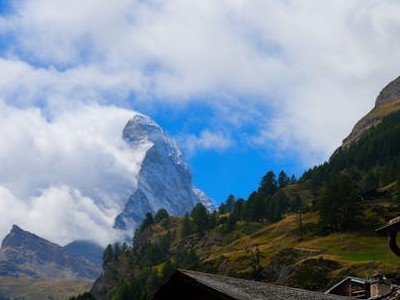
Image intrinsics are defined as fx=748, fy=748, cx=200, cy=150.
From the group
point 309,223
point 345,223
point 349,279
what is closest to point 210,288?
point 349,279

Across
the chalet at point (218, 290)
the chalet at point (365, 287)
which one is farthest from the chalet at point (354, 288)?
the chalet at point (218, 290)

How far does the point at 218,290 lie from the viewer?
55.0 ft

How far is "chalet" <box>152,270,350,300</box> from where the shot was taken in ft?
55.5

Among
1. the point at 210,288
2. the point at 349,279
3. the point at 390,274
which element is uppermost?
the point at 390,274

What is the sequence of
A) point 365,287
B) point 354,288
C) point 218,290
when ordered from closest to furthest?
point 218,290
point 365,287
point 354,288

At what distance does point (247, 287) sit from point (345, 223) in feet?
473

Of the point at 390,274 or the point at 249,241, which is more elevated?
the point at 249,241

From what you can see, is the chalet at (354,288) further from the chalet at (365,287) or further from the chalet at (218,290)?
the chalet at (218,290)

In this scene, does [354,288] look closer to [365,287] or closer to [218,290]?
[365,287]

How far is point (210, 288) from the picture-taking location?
17.0 m

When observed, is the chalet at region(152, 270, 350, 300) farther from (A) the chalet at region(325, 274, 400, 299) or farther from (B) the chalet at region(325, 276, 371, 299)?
(B) the chalet at region(325, 276, 371, 299)

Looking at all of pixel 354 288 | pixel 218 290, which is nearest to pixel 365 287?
pixel 354 288

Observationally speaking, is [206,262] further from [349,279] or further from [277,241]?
[349,279]

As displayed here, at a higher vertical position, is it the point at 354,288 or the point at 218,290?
the point at 354,288
